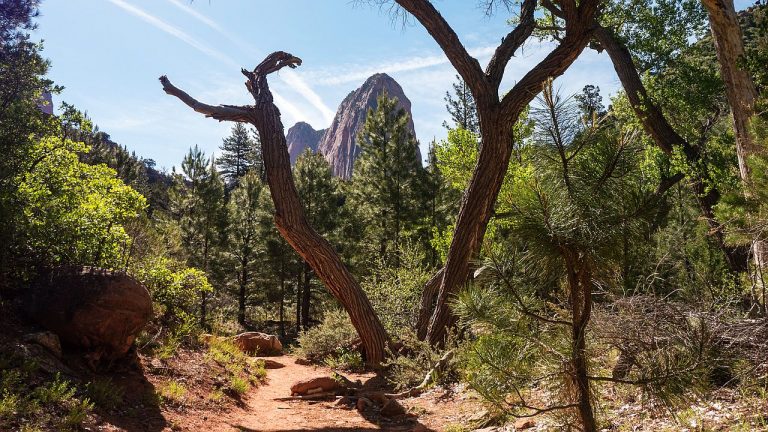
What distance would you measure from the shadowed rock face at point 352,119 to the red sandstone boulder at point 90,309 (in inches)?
3457

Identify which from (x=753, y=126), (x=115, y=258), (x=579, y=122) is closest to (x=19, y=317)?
(x=115, y=258)

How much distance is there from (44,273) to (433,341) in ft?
17.7

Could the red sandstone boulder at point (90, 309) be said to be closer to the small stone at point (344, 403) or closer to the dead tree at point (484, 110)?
the small stone at point (344, 403)

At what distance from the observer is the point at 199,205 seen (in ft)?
73.7

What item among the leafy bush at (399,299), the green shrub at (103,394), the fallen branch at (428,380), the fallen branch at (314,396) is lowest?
the fallen branch at (314,396)

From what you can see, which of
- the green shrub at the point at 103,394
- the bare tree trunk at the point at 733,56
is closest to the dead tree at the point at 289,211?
the green shrub at the point at 103,394

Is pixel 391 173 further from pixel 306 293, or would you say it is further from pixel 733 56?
pixel 733 56

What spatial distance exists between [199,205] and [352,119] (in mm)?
83094

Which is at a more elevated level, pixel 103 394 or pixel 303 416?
pixel 103 394

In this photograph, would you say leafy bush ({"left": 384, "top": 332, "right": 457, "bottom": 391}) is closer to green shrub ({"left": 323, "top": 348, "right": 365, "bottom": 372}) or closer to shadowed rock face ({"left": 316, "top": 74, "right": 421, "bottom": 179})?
green shrub ({"left": 323, "top": 348, "right": 365, "bottom": 372})

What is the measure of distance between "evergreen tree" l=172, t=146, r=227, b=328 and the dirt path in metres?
16.5

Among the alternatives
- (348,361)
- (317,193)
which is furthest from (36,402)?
(317,193)

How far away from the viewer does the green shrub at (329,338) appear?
11062 mm

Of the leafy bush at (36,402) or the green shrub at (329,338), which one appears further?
the green shrub at (329,338)
